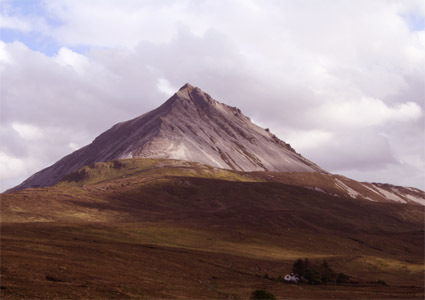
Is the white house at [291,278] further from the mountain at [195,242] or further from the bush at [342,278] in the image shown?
the bush at [342,278]

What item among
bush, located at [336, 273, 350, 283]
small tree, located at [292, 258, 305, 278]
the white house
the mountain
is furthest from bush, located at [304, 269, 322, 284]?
bush, located at [336, 273, 350, 283]

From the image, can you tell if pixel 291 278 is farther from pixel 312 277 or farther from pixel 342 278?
pixel 342 278

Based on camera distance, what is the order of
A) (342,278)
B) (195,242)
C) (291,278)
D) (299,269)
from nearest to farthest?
(291,278)
(299,269)
(342,278)
(195,242)

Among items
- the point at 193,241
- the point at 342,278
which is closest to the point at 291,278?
the point at 342,278

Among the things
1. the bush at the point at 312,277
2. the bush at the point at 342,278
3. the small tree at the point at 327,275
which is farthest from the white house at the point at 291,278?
the bush at the point at 342,278

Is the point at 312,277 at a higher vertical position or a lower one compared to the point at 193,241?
lower

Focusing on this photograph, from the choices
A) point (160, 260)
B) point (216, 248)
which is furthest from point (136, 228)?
point (160, 260)

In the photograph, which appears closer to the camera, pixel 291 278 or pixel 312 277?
pixel 312 277

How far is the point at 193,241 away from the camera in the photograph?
324ft

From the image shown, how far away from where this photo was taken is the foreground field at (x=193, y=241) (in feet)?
174

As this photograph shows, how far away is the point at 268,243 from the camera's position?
353ft

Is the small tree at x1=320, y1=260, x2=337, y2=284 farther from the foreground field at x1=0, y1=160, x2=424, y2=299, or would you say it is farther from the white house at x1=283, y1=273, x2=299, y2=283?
the white house at x1=283, y1=273, x2=299, y2=283

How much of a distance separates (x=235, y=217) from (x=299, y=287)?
75.4m

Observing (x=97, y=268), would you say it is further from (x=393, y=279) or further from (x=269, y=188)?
(x=269, y=188)
